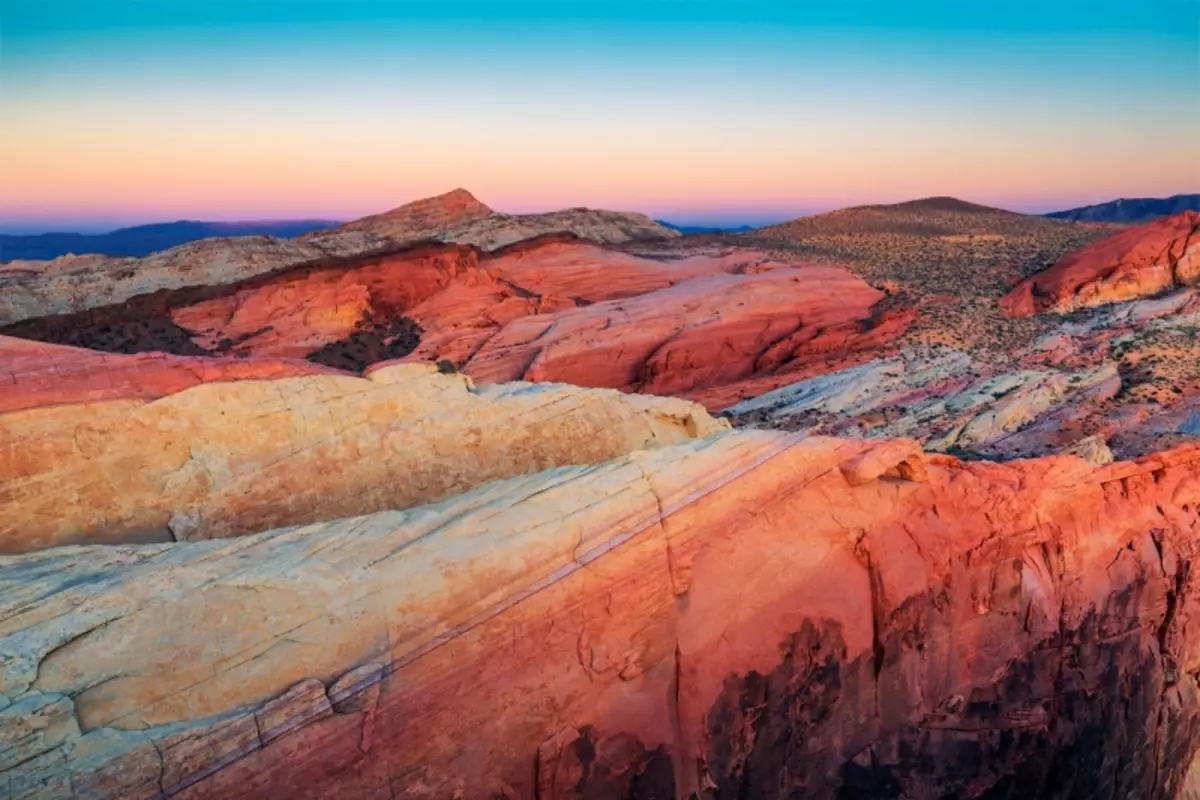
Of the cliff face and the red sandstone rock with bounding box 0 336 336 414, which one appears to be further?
the red sandstone rock with bounding box 0 336 336 414

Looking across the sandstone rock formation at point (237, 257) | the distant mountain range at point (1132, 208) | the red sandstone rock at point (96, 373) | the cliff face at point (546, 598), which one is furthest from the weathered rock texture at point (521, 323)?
the distant mountain range at point (1132, 208)

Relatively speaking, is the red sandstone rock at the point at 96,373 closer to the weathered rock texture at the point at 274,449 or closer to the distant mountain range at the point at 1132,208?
Result: the weathered rock texture at the point at 274,449

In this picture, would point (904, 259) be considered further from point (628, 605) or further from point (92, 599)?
point (92, 599)

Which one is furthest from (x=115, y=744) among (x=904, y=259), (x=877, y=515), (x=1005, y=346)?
(x=904, y=259)

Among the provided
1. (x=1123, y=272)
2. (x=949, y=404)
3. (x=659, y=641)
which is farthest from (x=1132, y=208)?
(x=659, y=641)

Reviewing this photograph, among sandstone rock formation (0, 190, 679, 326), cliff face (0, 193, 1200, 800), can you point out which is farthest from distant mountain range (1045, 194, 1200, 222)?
cliff face (0, 193, 1200, 800)

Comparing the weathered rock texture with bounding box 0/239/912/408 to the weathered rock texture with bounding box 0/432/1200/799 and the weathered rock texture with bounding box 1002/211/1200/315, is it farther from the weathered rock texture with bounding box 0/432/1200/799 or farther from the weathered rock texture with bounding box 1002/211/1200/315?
the weathered rock texture with bounding box 0/432/1200/799

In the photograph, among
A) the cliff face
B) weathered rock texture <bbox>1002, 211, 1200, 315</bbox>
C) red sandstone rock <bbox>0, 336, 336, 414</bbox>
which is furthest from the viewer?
weathered rock texture <bbox>1002, 211, 1200, 315</bbox>
